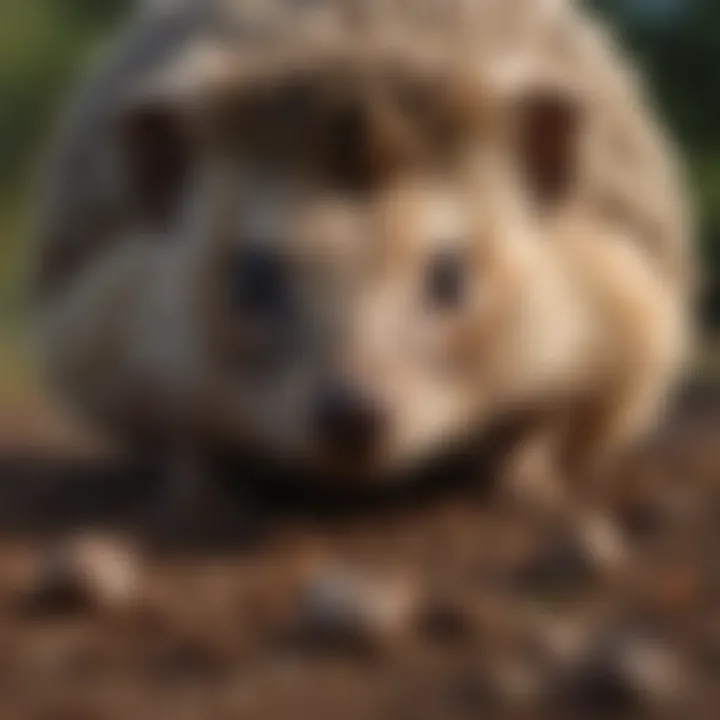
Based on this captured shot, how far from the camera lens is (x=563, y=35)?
4.64m

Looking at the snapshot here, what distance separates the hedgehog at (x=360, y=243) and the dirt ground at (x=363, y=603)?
180 millimetres

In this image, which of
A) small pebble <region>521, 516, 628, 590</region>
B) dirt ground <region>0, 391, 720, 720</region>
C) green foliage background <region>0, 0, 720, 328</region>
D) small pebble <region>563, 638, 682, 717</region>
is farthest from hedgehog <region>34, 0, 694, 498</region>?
green foliage background <region>0, 0, 720, 328</region>

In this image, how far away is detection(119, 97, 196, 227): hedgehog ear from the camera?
4.24 meters

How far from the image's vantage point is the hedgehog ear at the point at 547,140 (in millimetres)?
4270

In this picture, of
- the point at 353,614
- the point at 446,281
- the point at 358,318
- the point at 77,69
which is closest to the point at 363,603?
the point at 353,614

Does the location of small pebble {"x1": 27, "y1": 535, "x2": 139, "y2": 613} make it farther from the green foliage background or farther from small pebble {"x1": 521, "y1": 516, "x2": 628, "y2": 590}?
the green foliage background

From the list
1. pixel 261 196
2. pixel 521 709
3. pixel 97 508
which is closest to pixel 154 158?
pixel 261 196

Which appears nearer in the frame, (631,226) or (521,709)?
(521,709)

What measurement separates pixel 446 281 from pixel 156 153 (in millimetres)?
704

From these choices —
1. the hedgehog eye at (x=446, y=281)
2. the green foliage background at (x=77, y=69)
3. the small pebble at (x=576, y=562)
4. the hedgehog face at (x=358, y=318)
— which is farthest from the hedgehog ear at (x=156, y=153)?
the green foliage background at (x=77, y=69)

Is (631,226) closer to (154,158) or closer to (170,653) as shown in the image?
(154,158)

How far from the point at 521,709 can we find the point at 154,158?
75.0 inches

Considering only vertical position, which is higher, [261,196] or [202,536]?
[261,196]

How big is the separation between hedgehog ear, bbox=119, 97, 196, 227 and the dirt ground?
0.65m
